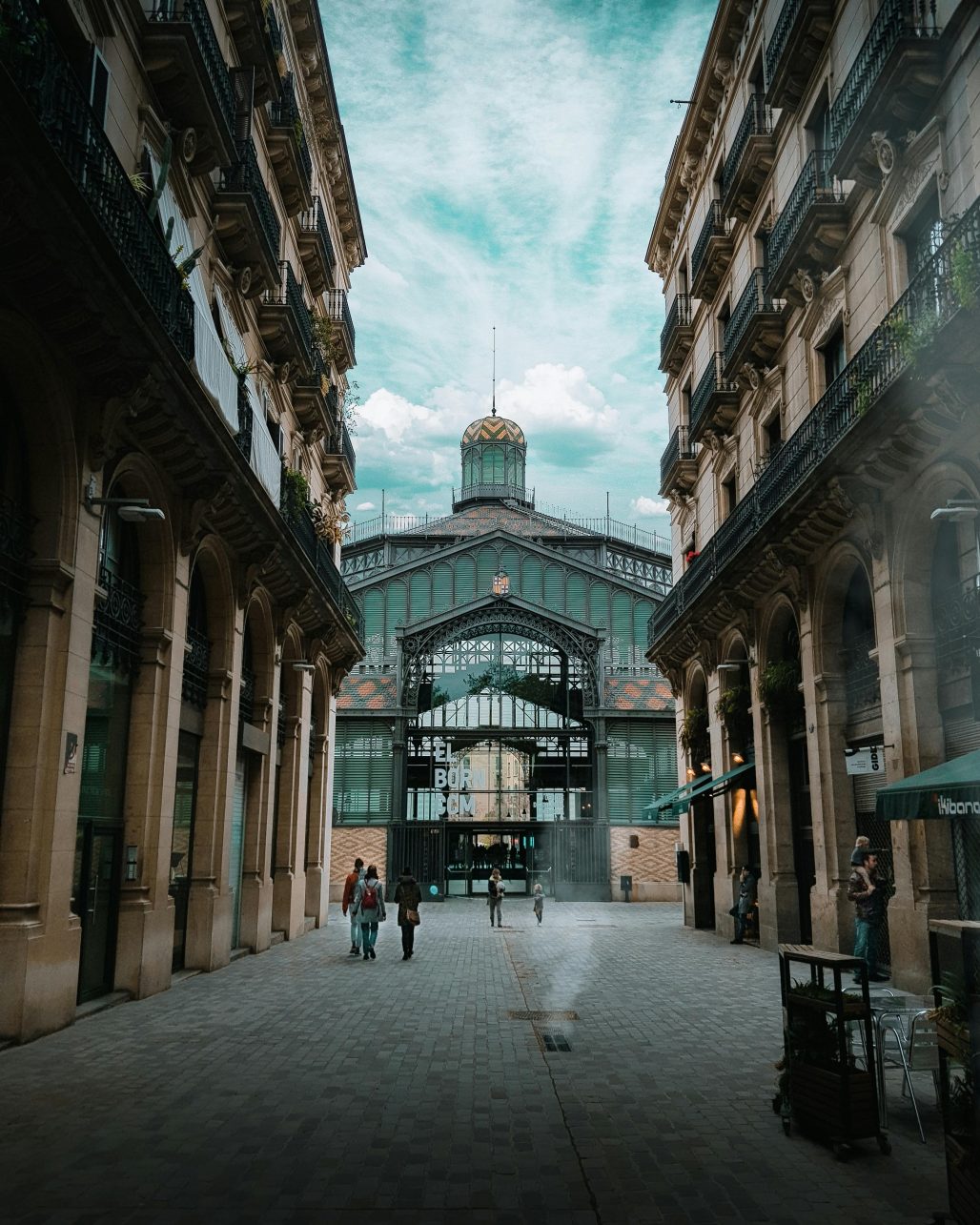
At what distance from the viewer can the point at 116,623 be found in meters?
13.4

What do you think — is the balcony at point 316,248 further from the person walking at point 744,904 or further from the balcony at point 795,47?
the person walking at point 744,904

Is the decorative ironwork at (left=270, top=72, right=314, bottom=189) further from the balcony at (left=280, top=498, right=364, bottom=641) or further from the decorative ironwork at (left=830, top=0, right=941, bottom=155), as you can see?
the decorative ironwork at (left=830, top=0, right=941, bottom=155)

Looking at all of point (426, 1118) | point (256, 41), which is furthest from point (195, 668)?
point (256, 41)

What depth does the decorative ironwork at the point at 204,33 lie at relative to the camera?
531 inches

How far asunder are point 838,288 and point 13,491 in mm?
13811

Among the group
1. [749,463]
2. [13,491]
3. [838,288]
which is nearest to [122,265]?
[13,491]

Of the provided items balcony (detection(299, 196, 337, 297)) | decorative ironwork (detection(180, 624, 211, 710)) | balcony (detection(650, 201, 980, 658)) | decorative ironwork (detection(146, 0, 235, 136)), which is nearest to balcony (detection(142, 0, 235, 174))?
decorative ironwork (detection(146, 0, 235, 136))

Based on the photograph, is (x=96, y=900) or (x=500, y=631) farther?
(x=500, y=631)

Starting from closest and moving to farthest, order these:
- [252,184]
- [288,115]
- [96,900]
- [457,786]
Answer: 1. [96,900]
2. [252,184]
3. [288,115]
4. [457,786]

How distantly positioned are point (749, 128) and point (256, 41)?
10.7 m

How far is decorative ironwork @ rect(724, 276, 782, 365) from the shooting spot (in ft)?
67.1

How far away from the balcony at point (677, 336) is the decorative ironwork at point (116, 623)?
19.3 metres

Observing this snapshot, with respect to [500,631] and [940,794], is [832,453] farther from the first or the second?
[500,631]

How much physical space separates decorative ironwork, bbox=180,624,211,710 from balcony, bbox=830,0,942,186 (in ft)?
41.5
